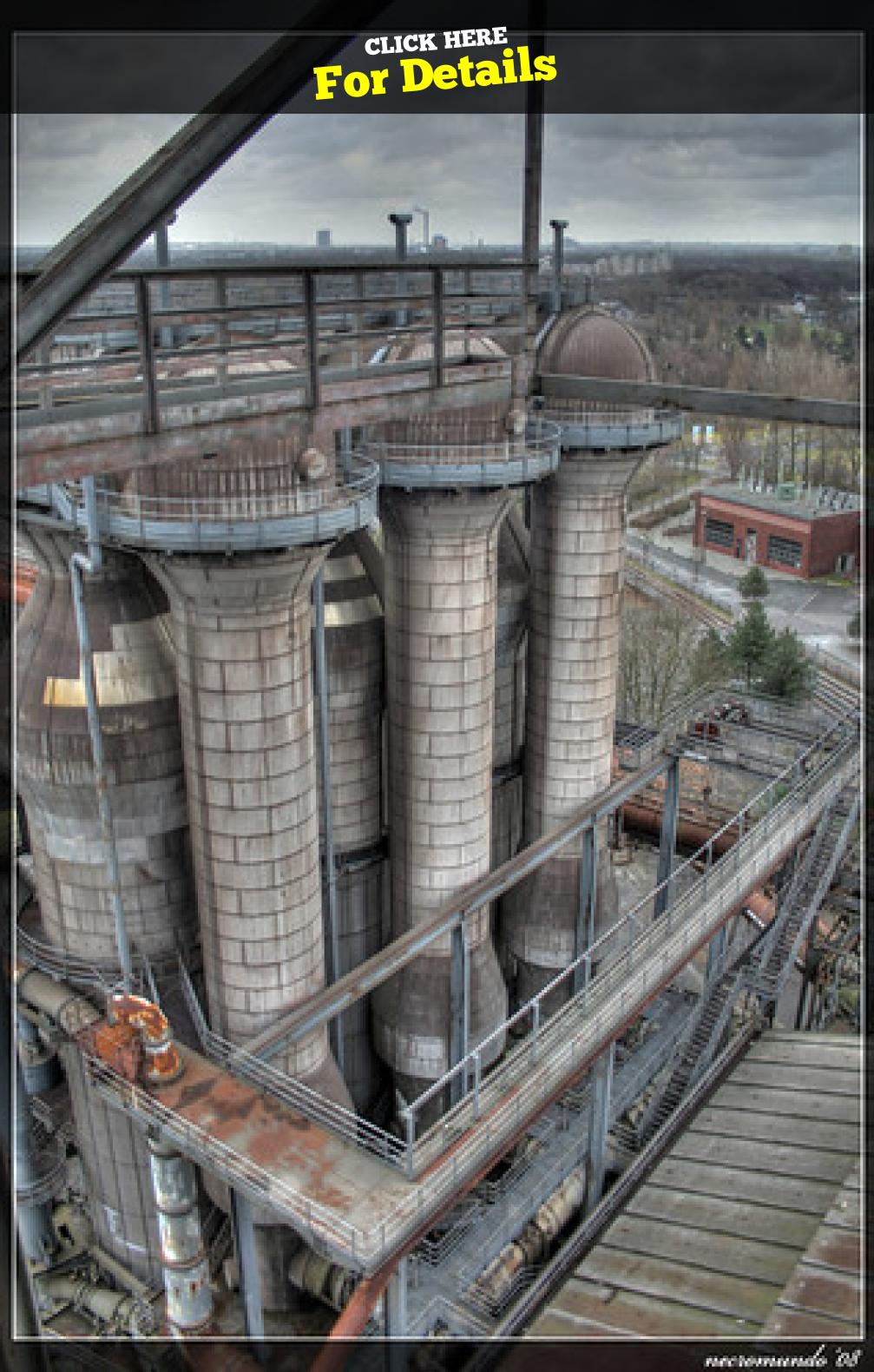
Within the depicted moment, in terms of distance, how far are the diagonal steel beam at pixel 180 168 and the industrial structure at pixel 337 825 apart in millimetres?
4729

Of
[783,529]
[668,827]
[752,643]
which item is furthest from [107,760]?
[783,529]

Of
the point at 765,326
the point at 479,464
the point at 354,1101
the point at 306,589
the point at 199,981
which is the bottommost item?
the point at 354,1101

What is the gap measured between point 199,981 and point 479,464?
964cm

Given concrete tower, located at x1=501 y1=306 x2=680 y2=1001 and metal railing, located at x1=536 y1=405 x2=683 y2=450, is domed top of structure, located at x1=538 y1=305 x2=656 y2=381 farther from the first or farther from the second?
metal railing, located at x1=536 y1=405 x2=683 y2=450

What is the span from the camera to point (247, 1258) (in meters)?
14.5

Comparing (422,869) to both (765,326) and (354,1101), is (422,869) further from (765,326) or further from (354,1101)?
(765,326)

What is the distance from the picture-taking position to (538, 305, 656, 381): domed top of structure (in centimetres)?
1875

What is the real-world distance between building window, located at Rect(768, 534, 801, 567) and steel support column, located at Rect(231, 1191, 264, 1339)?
171 feet

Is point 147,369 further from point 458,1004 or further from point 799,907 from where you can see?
point 799,907

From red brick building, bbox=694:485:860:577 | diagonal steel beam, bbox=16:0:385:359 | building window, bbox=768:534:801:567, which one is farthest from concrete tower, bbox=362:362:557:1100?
building window, bbox=768:534:801:567

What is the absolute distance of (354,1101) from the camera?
2034cm

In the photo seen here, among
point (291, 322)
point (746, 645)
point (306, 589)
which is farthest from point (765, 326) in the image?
point (306, 589)

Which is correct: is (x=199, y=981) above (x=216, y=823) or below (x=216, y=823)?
below

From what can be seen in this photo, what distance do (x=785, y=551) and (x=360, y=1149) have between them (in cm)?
5244
